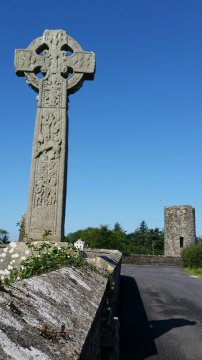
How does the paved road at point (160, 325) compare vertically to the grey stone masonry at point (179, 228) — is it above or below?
below

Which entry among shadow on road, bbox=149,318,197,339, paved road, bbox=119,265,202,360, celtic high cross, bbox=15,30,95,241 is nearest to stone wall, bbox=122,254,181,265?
paved road, bbox=119,265,202,360

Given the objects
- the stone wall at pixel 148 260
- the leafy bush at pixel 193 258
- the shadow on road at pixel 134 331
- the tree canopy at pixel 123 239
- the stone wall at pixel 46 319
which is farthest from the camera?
the tree canopy at pixel 123 239

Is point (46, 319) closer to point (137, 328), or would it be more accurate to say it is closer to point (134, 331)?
point (134, 331)

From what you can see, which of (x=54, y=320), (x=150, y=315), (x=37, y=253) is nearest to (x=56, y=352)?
(x=54, y=320)

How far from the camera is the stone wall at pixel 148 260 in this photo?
34.5 meters

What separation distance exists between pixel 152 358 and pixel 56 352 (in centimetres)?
465

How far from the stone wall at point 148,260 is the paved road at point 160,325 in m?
21.6

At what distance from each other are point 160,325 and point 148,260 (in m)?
27.9

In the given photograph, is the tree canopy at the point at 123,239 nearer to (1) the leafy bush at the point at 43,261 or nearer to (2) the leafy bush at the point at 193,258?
(2) the leafy bush at the point at 193,258

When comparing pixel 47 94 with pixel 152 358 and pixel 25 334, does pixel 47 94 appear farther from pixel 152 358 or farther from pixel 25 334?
pixel 25 334

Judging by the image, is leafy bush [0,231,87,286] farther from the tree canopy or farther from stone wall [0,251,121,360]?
the tree canopy

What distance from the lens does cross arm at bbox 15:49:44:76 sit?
6.54 meters

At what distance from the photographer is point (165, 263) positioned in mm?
35594

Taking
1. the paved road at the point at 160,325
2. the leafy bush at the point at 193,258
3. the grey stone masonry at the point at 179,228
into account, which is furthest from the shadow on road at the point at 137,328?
the grey stone masonry at the point at 179,228
